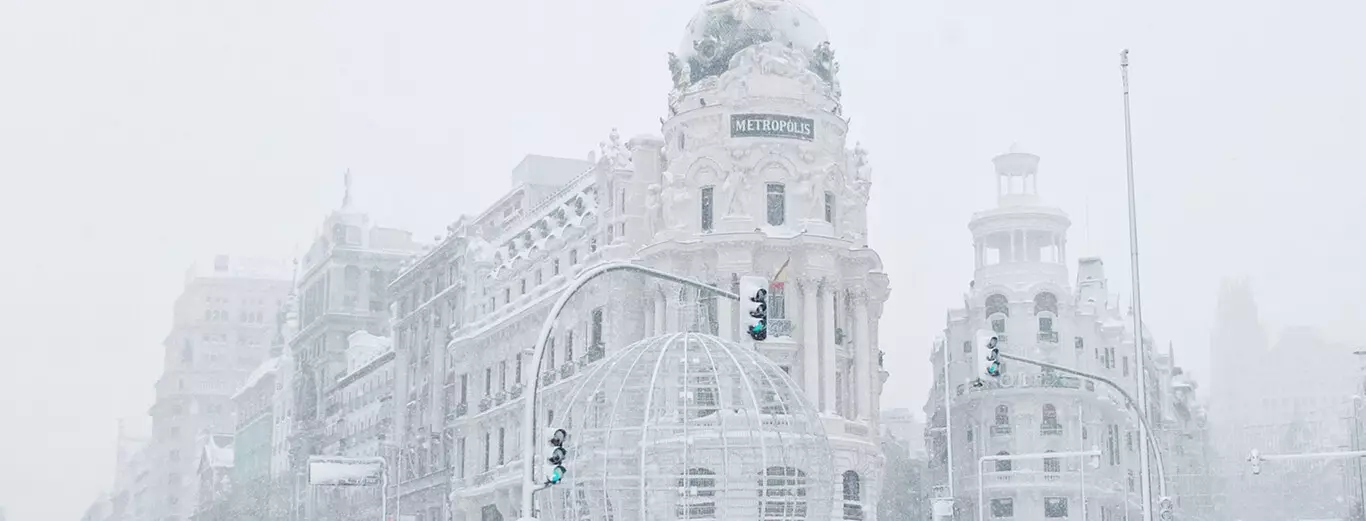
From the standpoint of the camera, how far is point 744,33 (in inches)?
2717

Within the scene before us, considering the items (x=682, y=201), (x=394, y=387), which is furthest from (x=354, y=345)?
(x=682, y=201)

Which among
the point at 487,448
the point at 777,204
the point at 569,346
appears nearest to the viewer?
the point at 777,204

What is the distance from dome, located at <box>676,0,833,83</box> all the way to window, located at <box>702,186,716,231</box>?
4.79 meters

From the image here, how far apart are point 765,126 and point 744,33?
14.4ft

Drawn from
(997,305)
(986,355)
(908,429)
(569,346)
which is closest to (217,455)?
(908,429)

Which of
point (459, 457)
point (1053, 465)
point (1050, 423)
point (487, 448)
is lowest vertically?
point (1053, 465)

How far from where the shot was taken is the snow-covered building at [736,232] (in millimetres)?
66625

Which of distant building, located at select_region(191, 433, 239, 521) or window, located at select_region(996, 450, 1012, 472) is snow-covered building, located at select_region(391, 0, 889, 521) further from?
distant building, located at select_region(191, 433, 239, 521)

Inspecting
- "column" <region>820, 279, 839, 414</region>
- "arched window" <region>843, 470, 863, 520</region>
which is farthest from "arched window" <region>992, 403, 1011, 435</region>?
"column" <region>820, 279, 839, 414</region>

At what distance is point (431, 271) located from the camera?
94.8 m

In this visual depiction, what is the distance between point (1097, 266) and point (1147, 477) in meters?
49.7

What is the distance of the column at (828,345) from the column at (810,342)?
9.0 inches

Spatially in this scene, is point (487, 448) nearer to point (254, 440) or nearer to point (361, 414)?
point (361, 414)

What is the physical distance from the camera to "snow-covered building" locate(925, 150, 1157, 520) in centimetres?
8362
